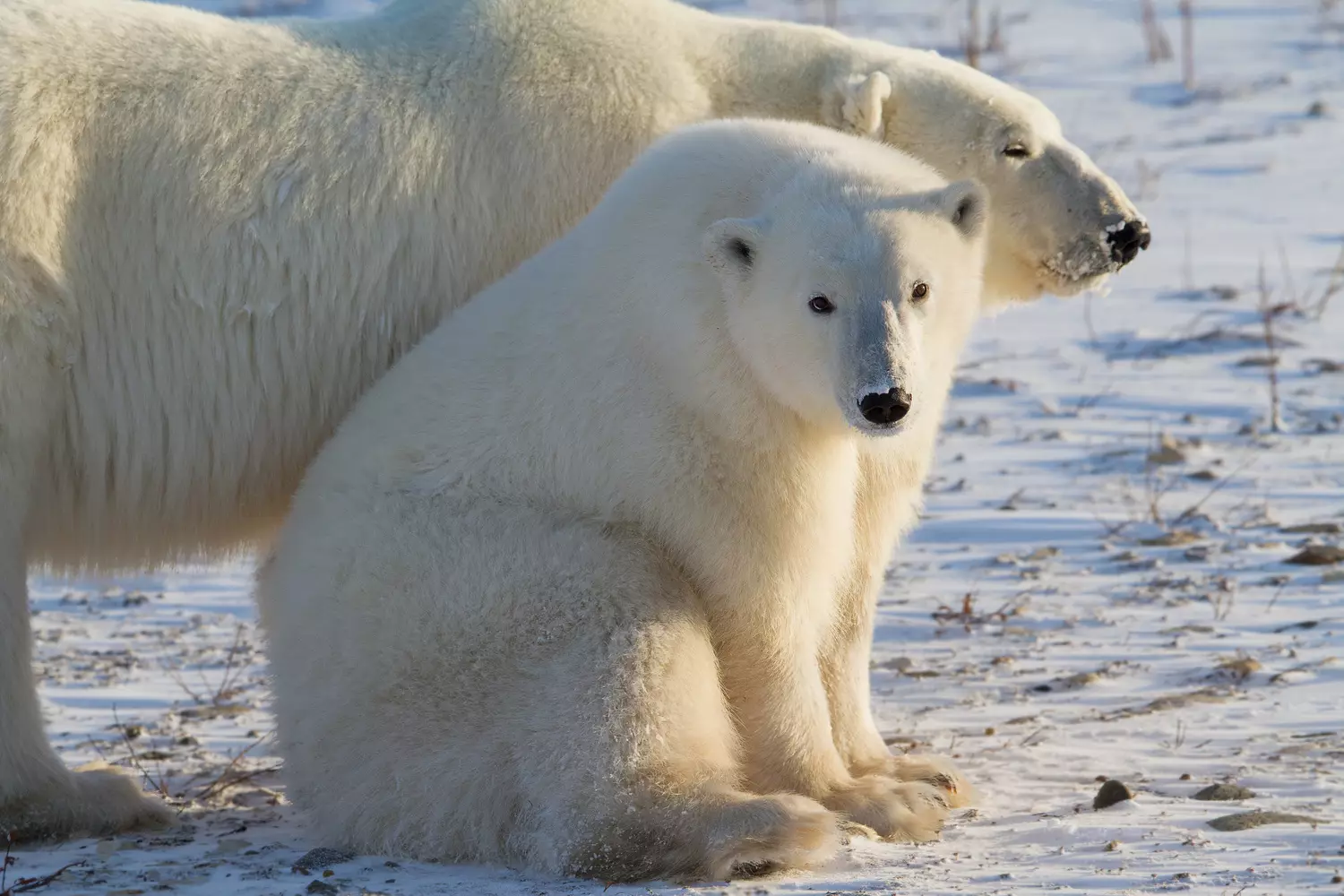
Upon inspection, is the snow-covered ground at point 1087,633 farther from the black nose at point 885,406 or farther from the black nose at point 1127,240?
the black nose at point 1127,240

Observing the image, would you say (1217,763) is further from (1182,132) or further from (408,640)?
(1182,132)

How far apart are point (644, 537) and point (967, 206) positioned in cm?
109

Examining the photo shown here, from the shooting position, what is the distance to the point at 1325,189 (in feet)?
35.5

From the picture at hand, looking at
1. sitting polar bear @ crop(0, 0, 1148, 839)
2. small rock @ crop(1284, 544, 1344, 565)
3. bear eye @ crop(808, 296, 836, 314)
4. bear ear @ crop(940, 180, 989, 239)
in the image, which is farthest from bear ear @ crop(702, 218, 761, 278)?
small rock @ crop(1284, 544, 1344, 565)

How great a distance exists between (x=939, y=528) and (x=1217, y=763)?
2.46m

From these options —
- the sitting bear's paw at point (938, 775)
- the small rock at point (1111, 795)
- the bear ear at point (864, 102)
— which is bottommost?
the sitting bear's paw at point (938, 775)

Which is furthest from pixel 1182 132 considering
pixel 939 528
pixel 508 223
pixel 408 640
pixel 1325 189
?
pixel 408 640

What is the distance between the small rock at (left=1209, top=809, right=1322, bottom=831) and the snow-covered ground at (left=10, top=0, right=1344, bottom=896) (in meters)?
0.03

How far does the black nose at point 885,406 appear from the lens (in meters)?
3.74

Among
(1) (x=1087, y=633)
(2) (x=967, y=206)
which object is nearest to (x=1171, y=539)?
(1) (x=1087, y=633)

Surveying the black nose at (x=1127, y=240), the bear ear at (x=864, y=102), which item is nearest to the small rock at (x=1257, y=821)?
the black nose at (x=1127, y=240)

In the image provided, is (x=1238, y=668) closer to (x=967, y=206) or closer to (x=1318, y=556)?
(x=1318, y=556)

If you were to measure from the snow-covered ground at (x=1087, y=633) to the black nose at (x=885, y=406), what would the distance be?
932mm

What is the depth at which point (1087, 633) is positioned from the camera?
5598 millimetres
